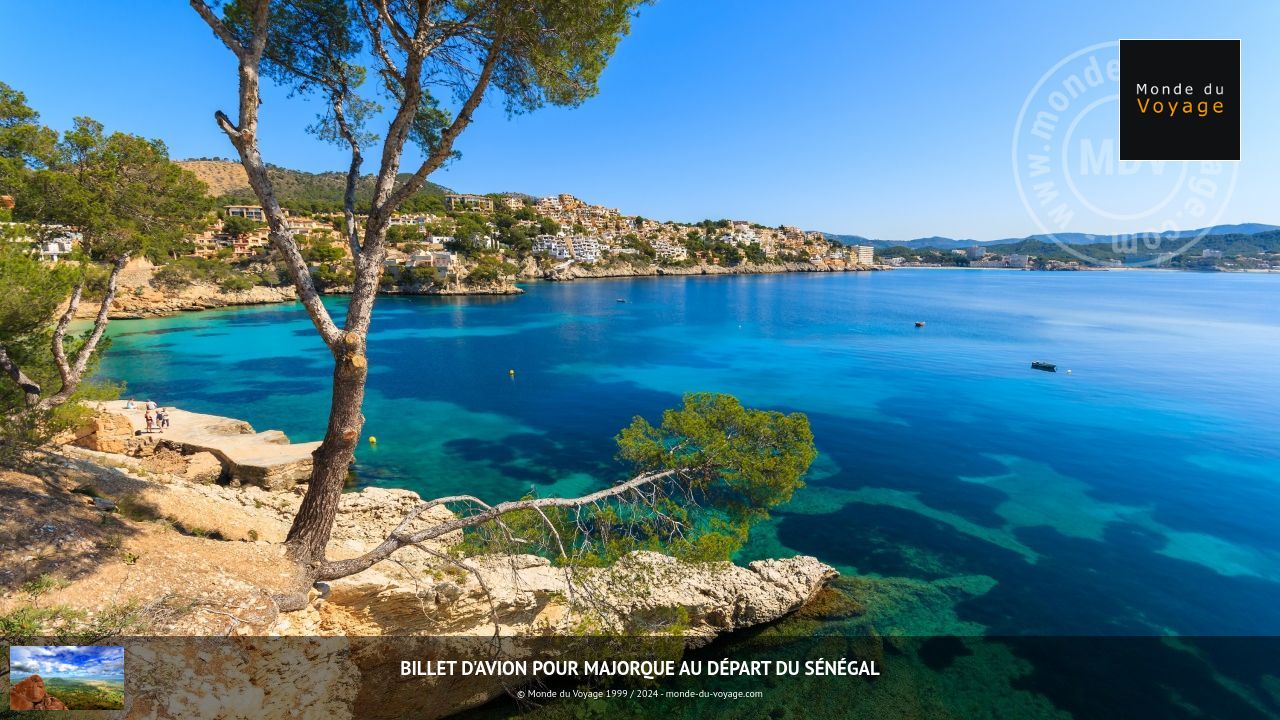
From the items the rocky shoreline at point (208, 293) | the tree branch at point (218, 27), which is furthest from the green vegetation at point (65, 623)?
the rocky shoreline at point (208, 293)

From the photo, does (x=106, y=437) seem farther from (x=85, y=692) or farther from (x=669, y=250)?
(x=669, y=250)

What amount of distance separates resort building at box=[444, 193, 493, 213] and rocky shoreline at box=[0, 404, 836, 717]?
4610 inches

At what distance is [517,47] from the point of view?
22.6 ft

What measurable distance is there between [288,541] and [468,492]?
26.7ft

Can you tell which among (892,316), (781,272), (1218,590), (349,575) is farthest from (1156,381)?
(781,272)

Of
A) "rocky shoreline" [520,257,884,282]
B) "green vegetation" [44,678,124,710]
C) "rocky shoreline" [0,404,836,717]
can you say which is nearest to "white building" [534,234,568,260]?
"rocky shoreline" [520,257,884,282]

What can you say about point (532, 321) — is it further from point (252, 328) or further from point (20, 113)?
point (20, 113)

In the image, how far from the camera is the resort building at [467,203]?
122 m

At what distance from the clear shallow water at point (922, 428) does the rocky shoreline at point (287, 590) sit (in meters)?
3.88

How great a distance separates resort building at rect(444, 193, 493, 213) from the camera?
122 meters

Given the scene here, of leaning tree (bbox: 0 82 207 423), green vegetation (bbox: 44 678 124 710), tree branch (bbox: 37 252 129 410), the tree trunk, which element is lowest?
green vegetation (bbox: 44 678 124 710)

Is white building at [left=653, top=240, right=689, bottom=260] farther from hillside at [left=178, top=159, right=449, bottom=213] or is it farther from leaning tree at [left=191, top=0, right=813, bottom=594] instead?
leaning tree at [left=191, top=0, right=813, bottom=594]

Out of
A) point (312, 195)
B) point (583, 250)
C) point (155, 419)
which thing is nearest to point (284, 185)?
point (312, 195)

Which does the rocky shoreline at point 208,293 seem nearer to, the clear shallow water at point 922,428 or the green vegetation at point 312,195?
the clear shallow water at point 922,428
